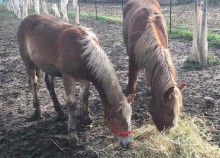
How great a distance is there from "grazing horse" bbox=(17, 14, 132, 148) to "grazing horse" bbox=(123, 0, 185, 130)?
0.36 metres

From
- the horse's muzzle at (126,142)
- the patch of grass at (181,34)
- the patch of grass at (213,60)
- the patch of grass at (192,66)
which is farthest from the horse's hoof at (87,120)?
the patch of grass at (181,34)

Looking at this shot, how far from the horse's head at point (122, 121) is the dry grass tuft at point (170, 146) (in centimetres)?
17

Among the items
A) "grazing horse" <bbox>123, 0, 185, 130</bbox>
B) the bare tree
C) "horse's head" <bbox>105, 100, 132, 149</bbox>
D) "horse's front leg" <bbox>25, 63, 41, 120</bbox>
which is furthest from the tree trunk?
"horse's head" <bbox>105, 100, 132, 149</bbox>

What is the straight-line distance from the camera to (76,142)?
4.34m

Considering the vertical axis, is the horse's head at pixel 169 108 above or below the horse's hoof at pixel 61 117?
above

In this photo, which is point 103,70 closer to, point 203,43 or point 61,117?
point 61,117

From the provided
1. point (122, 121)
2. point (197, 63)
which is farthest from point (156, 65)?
point (197, 63)

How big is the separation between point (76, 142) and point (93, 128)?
20.0 inches

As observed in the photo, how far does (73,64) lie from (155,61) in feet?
3.57

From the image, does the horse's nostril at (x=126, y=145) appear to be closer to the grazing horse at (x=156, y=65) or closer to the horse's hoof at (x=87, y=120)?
the grazing horse at (x=156, y=65)

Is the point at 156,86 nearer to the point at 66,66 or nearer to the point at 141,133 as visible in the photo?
Result: the point at 141,133

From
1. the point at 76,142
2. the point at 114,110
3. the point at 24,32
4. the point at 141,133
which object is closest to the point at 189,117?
the point at 141,133

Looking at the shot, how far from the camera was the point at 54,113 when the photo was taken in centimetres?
539

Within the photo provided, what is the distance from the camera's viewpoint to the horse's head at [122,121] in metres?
3.73
